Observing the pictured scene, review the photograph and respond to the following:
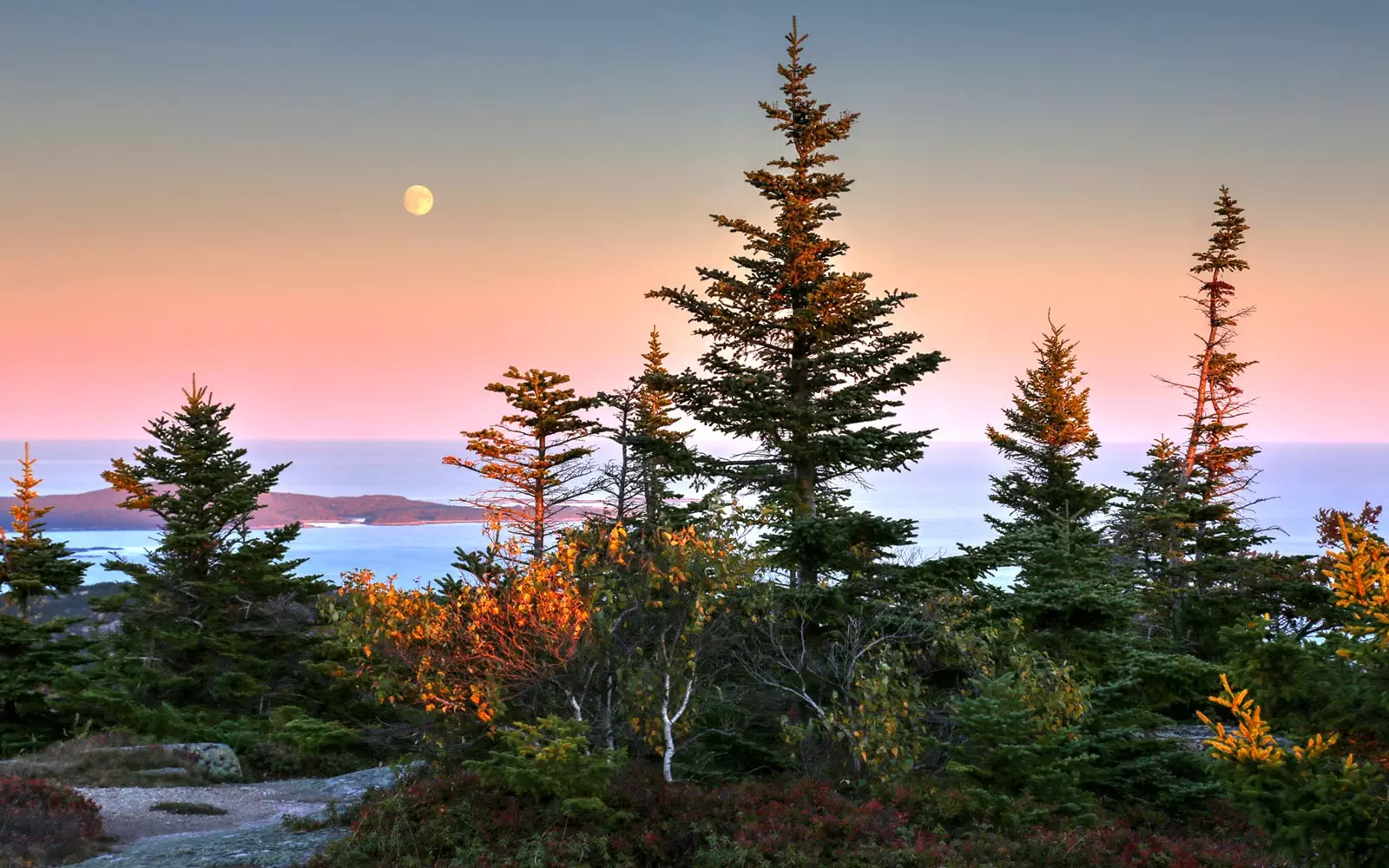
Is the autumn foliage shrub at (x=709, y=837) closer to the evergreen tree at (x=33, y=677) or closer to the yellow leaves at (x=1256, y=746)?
the yellow leaves at (x=1256, y=746)

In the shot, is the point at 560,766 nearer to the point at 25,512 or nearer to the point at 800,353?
the point at 800,353

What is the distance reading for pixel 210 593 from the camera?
2991 centimetres

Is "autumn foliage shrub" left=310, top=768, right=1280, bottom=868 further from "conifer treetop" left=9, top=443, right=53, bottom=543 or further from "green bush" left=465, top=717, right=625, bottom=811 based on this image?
"conifer treetop" left=9, top=443, right=53, bottom=543

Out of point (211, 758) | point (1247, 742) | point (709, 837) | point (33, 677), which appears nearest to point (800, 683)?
point (709, 837)

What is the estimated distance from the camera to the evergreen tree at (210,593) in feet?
94.4

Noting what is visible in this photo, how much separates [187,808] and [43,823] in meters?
3.13

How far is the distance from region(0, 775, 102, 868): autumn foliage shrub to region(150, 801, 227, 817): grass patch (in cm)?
133

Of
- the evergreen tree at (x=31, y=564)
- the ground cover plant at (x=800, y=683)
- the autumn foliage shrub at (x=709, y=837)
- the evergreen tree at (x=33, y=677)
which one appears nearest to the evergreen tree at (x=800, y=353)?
the ground cover plant at (x=800, y=683)

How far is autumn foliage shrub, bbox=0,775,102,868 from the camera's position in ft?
38.6

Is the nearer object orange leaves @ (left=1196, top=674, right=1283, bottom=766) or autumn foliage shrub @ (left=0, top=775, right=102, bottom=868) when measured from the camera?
orange leaves @ (left=1196, top=674, right=1283, bottom=766)

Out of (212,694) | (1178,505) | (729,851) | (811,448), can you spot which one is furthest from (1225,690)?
(212,694)

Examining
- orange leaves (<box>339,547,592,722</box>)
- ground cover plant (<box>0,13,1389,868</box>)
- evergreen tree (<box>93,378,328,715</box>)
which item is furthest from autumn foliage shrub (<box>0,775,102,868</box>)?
evergreen tree (<box>93,378,328,715</box>)

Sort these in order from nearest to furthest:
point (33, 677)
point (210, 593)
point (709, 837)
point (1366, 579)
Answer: point (1366, 579) → point (709, 837) → point (33, 677) → point (210, 593)

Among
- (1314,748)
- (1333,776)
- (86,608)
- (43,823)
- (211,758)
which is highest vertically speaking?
(86,608)
